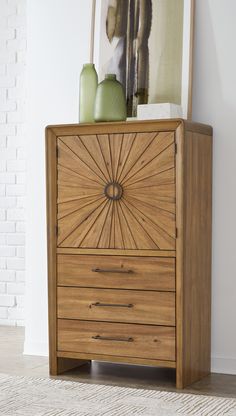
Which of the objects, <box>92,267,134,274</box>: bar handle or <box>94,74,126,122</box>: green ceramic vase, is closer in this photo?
<box>92,267,134,274</box>: bar handle

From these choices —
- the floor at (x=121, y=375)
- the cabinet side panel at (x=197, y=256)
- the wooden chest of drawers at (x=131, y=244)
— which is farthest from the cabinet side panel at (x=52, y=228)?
the cabinet side panel at (x=197, y=256)

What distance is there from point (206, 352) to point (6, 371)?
3.38 feet

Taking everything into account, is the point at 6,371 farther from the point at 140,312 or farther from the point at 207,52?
the point at 207,52

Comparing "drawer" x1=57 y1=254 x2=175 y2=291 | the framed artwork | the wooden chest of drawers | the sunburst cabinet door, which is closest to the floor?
the wooden chest of drawers

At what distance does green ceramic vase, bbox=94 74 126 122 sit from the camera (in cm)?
414

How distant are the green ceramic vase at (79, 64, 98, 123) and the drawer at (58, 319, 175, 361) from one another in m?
1.08

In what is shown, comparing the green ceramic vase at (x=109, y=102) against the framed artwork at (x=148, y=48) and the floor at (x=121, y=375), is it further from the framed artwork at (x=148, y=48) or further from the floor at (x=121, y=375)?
the floor at (x=121, y=375)

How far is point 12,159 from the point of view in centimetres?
563

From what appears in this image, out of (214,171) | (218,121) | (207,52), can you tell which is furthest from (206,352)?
(207,52)

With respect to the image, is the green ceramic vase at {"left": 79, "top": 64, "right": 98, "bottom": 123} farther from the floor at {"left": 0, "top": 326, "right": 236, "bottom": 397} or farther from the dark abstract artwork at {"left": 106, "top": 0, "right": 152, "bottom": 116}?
the floor at {"left": 0, "top": 326, "right": 236, "bottom": 397}

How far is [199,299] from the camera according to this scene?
13.5 feet

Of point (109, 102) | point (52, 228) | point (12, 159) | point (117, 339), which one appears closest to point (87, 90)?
point (109, 102)

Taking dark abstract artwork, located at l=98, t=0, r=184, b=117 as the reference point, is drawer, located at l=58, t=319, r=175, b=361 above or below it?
below

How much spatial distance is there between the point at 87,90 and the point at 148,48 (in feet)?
1.30
